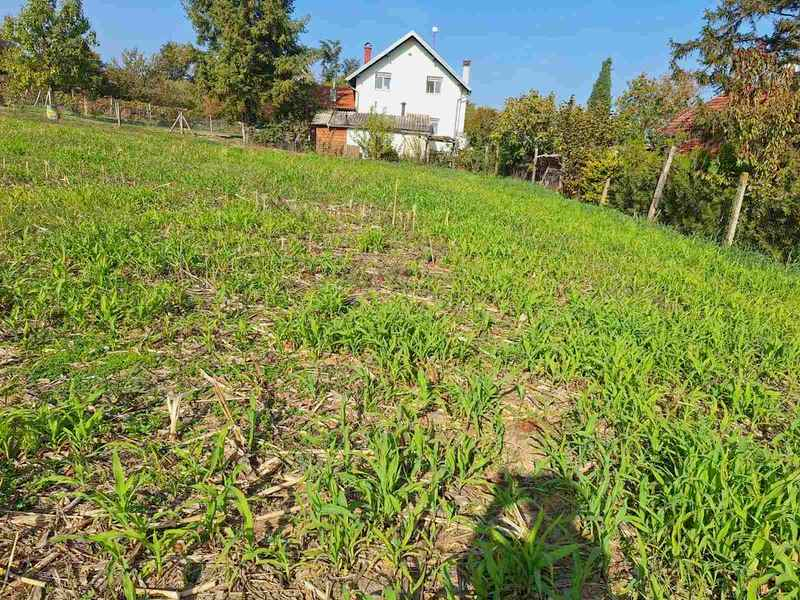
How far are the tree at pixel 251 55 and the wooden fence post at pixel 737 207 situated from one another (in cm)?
2865

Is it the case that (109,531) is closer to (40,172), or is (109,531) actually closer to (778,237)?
(40,172)

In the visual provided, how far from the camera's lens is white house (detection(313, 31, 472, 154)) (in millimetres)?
35559

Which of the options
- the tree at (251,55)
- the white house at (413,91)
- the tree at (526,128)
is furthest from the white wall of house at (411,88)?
the tree at (526,128)

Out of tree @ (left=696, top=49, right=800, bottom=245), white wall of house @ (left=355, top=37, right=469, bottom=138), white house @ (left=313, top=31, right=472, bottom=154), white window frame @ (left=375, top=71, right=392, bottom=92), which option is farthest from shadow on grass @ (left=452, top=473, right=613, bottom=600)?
white window frame @ (left=375, top=71, right=392, bottom=92)

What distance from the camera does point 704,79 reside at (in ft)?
34.3

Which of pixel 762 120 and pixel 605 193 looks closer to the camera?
pixel 762 120

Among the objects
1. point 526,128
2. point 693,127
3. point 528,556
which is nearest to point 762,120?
point 693,127

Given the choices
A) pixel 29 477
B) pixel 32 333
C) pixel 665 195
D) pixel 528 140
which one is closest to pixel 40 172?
pixel 32 333

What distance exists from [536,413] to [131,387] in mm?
2286

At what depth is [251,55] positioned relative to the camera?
30859 millimetres

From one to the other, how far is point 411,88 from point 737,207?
31.2m

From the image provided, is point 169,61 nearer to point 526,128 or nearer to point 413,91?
point 413,91

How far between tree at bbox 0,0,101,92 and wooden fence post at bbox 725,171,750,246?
39222 millimetres

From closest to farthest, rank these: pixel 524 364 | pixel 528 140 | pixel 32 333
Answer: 1. pixel 32 333
2. pixel 524 364
3. pixel 528 140
